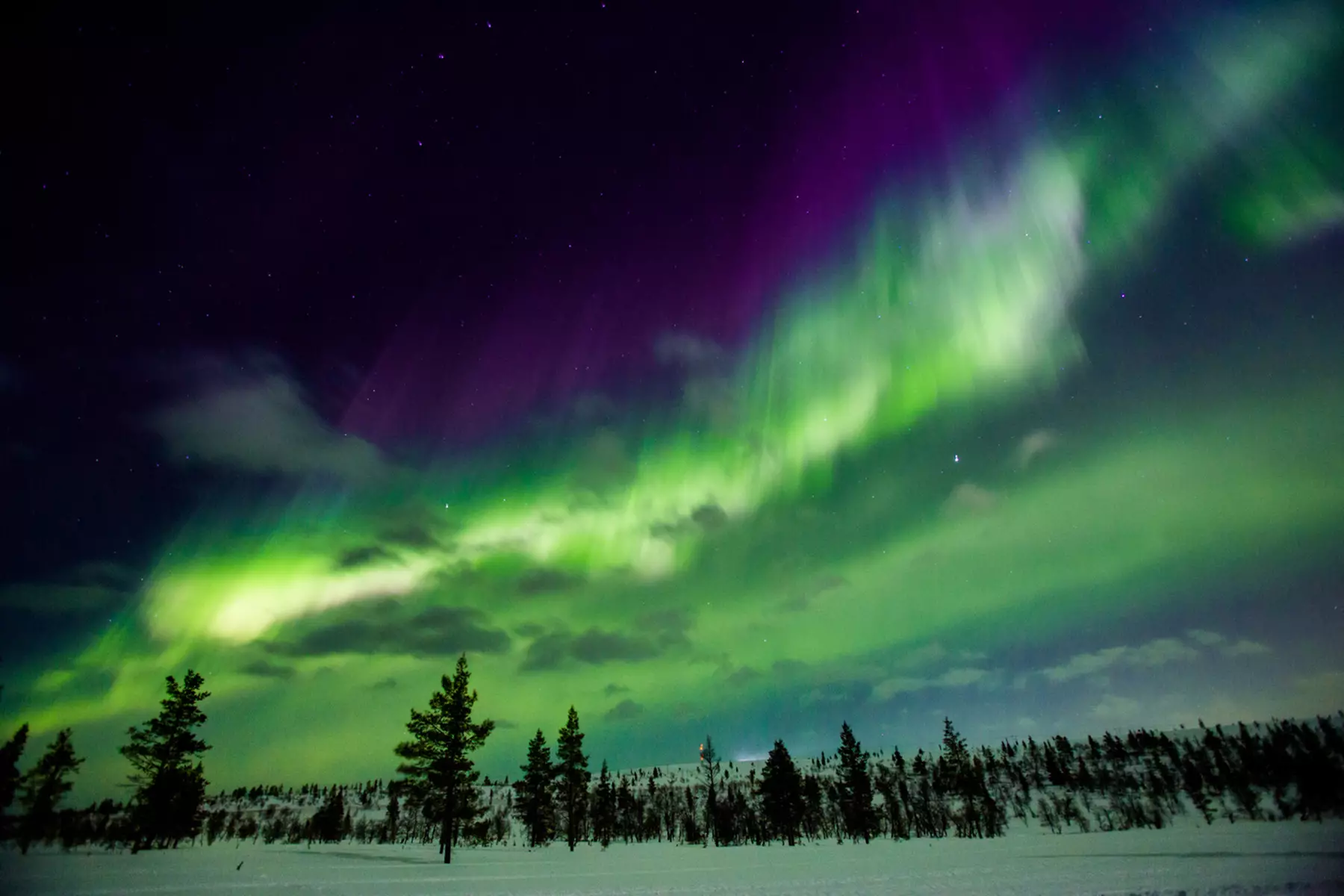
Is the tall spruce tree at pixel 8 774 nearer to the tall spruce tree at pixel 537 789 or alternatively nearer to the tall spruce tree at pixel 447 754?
the tall spruce tree at pixel 447 754

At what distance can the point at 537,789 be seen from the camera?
61.8 m

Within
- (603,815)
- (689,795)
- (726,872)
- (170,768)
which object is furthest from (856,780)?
(689,795)

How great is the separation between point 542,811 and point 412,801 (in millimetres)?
27709

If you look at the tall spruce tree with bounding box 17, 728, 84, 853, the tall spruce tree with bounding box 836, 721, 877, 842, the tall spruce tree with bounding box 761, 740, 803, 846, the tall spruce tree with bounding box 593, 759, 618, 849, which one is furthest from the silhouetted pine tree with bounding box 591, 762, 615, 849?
the tall spruce tree with bounding box 17, 728, 84, 853

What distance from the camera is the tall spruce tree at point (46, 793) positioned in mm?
30438

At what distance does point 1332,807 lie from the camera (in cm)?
2053

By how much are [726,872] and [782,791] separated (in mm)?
42486

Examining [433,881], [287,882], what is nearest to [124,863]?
[287,882]

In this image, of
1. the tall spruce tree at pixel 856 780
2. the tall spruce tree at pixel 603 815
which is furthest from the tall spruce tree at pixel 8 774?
the tall spruce tree at pixel 856 780

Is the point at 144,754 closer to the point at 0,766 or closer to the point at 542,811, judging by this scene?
the point at 0,766

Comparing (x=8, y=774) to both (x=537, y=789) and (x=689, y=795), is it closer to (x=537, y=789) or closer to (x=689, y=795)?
(x=537, y=789)

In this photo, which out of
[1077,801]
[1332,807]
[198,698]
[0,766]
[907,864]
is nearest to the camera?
[1332,807]

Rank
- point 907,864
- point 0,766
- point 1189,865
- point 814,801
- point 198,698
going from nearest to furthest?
point 1189,865, point 0,766, point 907,864, point 198,698, point 814,801

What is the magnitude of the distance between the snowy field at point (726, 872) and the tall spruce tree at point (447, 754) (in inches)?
131
